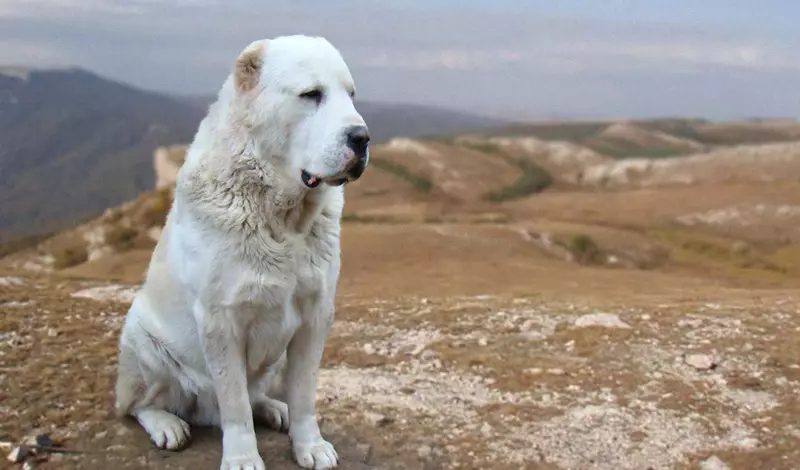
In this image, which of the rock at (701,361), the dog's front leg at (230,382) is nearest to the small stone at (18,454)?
the dog's front leg at (230,382)

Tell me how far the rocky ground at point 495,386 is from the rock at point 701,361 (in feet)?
0.06

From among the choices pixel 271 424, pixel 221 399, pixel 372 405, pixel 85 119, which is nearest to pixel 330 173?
pixel 221 399

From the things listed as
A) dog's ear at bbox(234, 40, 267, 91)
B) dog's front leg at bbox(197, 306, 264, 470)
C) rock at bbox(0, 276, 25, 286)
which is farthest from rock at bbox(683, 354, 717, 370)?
rock at bbox(0, 276, 25, 286)

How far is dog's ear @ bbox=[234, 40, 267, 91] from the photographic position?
3.64m

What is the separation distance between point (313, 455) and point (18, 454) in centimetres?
168

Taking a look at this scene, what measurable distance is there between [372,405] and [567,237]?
19.4m

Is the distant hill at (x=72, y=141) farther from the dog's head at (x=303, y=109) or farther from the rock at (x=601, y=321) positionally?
the rock at (x=601, y=321)

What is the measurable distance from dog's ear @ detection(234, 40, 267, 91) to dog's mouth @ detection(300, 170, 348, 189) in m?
0.51

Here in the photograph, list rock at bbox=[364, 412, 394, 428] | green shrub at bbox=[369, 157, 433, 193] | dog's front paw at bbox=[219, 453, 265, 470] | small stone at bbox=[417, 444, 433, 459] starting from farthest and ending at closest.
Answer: green shrub at bbox=[369, 157, 433, 193] < rock at bbox=[364, 412, 394, 428] < small stone at bbox=[417, 444, 433, 459] < dog's front paw at bbox=[219, 453, 265, 470]

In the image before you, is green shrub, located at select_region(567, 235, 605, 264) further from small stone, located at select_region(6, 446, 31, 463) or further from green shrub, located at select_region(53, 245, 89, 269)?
small stone, located at select_region(6, 446, 31, 463)

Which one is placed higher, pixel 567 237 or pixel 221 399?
pixel 221 399

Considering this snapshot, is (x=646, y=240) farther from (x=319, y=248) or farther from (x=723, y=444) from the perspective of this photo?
(x=319, y=248)

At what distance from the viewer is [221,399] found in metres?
3.97

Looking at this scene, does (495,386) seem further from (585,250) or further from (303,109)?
(585,250)
